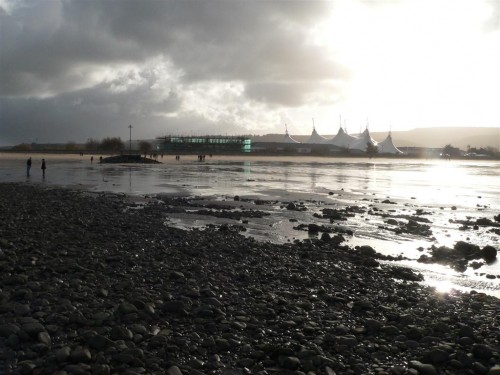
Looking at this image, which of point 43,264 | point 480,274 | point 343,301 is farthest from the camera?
point 480,274

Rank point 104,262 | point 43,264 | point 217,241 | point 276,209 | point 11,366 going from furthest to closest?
point 276,209 < point 217,241 < point 104,262 < point 43,264 < point 11,366

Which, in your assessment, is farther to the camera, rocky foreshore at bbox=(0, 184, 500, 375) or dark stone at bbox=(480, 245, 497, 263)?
dark stone at bbox=(480, 245, 497, 263)

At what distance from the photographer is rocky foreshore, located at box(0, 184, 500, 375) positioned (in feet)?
20.4

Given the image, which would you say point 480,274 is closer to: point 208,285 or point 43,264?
point 208,285

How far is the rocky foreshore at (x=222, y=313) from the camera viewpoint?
6.21m

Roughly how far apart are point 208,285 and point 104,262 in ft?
10.5

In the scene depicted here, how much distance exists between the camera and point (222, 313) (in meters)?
8.01

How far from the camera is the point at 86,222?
56.2 ft

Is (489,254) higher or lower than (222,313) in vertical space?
lower

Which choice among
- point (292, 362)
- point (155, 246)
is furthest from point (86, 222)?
point (292, 362)

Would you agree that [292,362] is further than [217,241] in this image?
No

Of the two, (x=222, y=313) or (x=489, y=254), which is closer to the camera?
(x=222, y=313)

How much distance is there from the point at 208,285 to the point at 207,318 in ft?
6.14

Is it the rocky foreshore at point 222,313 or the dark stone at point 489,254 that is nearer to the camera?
the rocky foreshore at point 222,313
